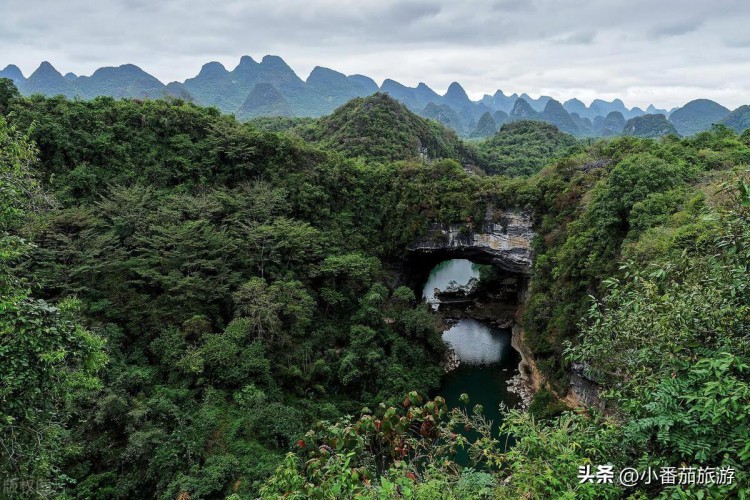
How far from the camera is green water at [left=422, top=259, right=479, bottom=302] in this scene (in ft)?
77.4

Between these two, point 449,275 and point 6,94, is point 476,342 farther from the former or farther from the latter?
point 6,94

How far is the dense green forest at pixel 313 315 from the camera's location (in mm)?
2707

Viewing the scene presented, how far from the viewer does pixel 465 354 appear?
1526 cm

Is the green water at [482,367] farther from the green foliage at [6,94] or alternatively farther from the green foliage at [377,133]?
the green foliage at [6,94]

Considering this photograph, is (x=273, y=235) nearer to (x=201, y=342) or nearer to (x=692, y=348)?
(x=201, y=342)

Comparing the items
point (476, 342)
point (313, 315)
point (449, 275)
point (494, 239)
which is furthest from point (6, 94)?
point (449, 275)

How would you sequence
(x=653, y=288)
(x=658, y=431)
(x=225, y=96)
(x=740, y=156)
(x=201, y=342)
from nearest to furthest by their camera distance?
(x=658, y=431) → (x=653, y=288) → (x=201, y=342) → (x=740, y=156) → (x=225, y=96)

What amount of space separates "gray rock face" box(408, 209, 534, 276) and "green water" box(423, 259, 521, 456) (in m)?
2.96

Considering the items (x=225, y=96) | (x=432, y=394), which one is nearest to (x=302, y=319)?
(x=432, y=394)

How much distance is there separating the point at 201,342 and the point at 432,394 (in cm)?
694

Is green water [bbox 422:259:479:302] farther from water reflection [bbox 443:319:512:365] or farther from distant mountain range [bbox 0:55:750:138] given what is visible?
distant mountain range [bbox 0:55:750:138]

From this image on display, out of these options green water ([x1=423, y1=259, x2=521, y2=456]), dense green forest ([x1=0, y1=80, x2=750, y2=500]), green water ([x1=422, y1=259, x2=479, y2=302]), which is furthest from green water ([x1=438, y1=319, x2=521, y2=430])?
green water ([x1=422, y1=259, x2=479, y2=302])

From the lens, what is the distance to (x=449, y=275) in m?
26.6

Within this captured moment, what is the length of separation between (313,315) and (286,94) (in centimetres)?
7809
